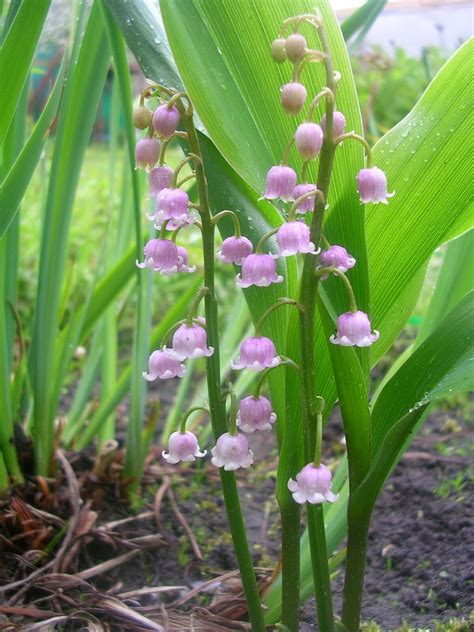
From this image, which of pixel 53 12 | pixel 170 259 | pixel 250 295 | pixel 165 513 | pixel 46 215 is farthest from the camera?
pixel 53 12

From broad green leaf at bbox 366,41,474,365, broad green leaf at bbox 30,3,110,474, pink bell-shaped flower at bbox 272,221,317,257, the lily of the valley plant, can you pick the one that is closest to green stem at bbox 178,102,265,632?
the lily of the valley plant

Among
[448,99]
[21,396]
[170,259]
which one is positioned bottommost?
[21,396]

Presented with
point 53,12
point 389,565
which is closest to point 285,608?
point 389,565

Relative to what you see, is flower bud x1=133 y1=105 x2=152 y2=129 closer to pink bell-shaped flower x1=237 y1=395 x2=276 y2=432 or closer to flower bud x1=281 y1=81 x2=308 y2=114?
flower bud x1=281 y1=81 x2=308 y2=114

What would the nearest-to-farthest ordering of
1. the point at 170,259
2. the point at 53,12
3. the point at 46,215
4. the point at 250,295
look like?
the point at 170,259 → the point at 250,295 → the point at 46,215 → the point at 53,12

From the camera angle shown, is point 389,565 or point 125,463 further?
point 125,463

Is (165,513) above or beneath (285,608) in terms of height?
beneath

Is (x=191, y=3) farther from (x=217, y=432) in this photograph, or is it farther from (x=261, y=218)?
(x=217, y=432)
